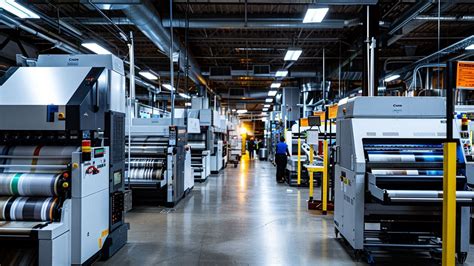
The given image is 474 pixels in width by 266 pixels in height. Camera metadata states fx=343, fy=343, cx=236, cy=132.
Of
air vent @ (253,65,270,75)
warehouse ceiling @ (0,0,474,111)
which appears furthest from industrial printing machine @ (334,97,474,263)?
air vent @ (253,65,270,75)

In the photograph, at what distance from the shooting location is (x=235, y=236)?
188 inches

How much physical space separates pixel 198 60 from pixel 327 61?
4.55 m

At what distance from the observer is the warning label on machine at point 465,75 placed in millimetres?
2434

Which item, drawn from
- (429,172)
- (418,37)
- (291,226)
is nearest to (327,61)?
(418,37)

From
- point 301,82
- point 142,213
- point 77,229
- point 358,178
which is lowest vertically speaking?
point 142,213

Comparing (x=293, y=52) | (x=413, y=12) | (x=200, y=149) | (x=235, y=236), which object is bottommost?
(x=235, y=236)

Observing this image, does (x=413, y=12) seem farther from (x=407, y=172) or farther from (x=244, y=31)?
(x=244, y=31)

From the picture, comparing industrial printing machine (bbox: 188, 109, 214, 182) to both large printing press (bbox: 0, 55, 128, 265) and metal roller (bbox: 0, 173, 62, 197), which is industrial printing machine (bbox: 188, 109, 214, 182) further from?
metal roller (bbox: 0, 173, 62, 197)

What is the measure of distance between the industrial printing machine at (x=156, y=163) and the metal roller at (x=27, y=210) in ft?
11.0

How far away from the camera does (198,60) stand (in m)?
12.4

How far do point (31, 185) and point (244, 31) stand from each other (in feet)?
22.5

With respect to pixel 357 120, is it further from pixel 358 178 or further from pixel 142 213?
pixel 142 213

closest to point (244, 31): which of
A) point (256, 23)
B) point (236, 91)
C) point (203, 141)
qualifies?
point (256, 23)

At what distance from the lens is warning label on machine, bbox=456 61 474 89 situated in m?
2.43
